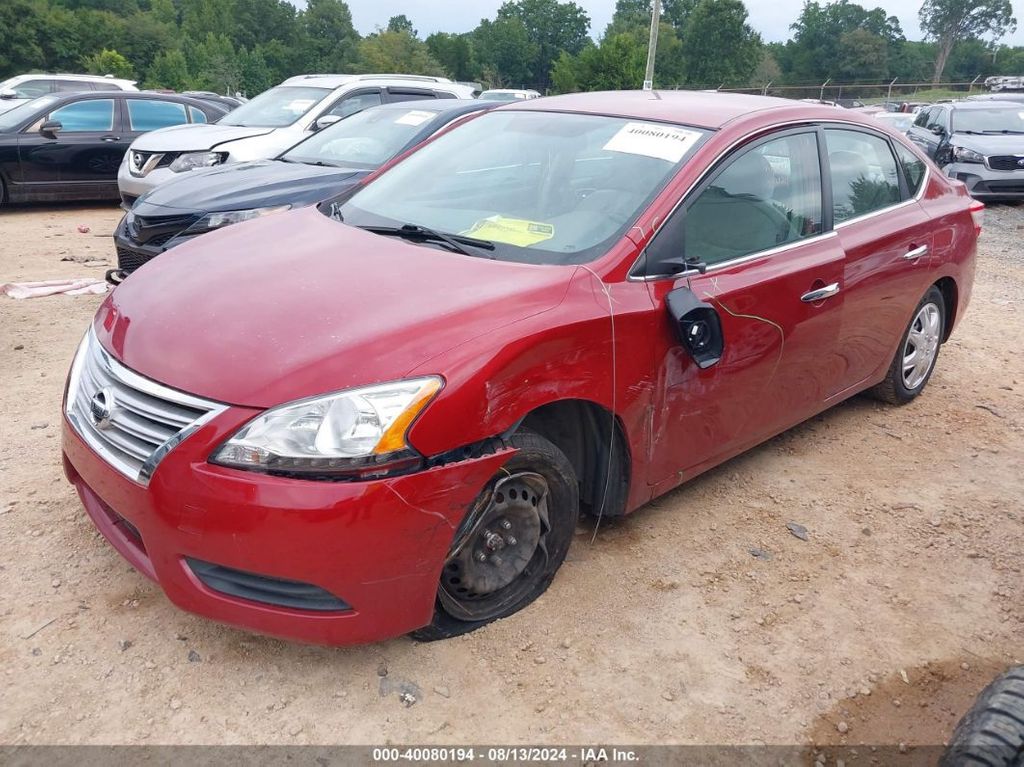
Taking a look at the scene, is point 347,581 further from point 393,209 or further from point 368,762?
point 393,209

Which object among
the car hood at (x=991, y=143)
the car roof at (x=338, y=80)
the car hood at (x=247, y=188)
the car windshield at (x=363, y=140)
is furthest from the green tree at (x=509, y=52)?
the car hood at (x=247, y=188)

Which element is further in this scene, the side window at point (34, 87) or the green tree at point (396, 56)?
the green tree at point (396, 56)

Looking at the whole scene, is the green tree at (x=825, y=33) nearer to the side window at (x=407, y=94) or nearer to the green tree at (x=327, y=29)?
the green tree at (x=327, y=29)

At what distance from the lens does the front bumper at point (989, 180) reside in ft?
38.9

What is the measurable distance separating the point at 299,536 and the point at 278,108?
297 inches

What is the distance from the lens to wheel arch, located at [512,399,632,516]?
2.76 meters

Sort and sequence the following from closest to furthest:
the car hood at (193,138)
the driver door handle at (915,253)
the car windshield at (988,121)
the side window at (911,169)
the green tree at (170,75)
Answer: the driver door handle at (915,253) → the side window at (911,169) → the car hood at (193,138) → the car windshield at (988,121) → the green tree at (170,75)

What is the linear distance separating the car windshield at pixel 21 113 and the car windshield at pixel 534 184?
8005 millimetres

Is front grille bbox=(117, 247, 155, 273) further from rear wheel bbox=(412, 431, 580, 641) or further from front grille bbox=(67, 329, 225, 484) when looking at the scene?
rear wheel bbox=(412, 431, 580, 641)

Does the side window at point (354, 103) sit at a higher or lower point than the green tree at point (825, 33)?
lower

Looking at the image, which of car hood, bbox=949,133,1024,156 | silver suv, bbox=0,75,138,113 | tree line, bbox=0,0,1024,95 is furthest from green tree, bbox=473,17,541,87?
car hood, bbox=949,133,1024,156

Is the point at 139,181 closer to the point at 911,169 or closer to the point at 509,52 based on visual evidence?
the point at 911,169

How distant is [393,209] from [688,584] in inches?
75.3

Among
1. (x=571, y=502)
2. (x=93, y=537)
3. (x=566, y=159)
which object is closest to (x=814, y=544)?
(x=571, y=502)
